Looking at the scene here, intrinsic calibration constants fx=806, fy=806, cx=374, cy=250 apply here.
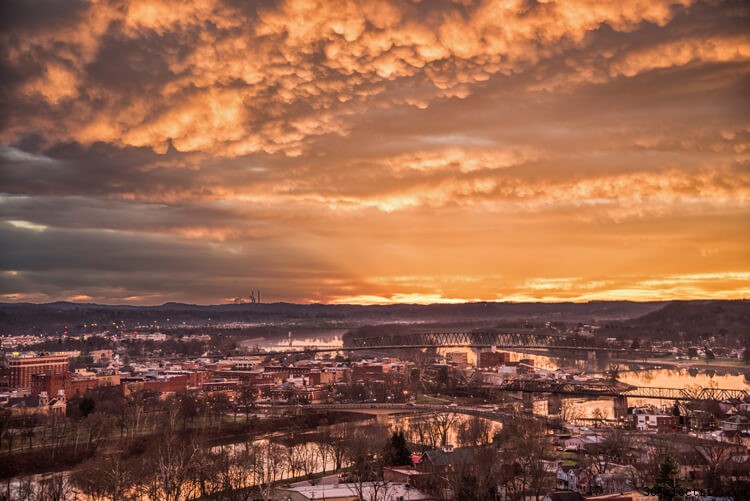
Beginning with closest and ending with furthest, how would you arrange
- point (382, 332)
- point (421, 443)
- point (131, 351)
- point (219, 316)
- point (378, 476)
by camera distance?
point (378, 476), point (421, 443), point (131, 351), point (382, 332), point (219, 316)

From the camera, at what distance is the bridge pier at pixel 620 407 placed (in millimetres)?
31536

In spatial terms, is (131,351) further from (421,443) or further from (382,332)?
(421,443)

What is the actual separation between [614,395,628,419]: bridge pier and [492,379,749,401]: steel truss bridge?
0.19 metres

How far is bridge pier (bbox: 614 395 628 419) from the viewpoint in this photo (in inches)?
1242

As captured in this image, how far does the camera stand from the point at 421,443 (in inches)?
960

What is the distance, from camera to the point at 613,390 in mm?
38500

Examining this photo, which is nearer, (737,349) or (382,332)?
(737,349)

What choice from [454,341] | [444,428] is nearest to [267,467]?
[444,428]

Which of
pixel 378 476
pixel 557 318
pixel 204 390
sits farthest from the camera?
pixel 557 318

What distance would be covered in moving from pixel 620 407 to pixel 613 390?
19.8 feet

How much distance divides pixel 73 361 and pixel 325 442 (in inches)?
1926

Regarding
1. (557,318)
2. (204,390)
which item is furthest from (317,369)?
(557,318)

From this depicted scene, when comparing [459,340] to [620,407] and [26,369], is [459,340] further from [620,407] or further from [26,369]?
[620,407]

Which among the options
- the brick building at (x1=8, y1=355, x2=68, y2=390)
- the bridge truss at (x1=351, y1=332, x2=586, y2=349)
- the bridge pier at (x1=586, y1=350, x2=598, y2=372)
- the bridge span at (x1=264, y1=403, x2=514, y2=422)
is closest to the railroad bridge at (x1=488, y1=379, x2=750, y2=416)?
the bridge span at (x1=264, y1=403, x2=514, y2=422)
